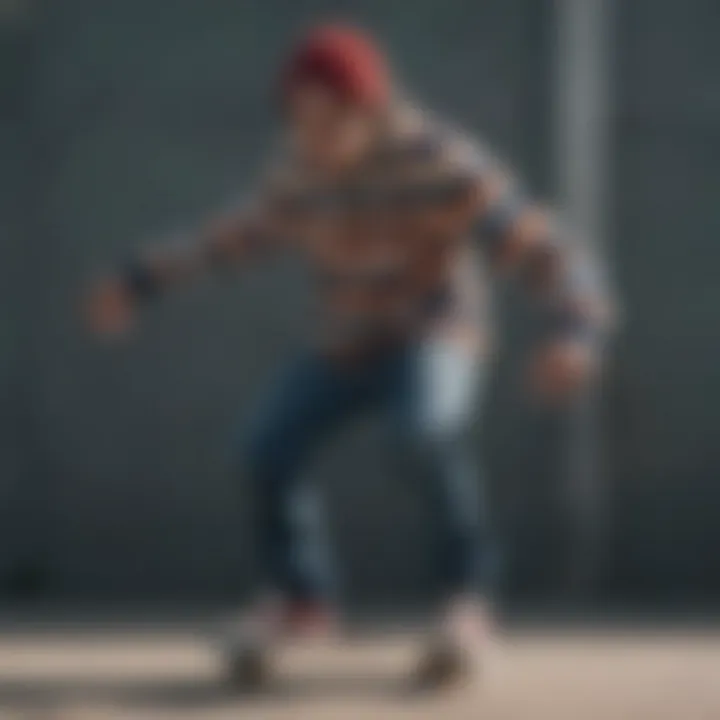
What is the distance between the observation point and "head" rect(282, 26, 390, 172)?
4.44 metres

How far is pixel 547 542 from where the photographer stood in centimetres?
589

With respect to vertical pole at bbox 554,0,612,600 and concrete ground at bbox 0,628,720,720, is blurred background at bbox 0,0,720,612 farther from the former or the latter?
concrete ground at bbox 0,628,720,720

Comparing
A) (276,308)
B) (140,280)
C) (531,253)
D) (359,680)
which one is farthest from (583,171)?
(359,680)

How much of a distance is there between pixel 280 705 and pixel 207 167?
6.36 feet

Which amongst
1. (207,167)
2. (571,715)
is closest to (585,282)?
(571,715)

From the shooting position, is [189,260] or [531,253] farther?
[189,260]

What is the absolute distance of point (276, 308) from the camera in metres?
5.92

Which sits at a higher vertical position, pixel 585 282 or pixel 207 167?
pixel 207 167

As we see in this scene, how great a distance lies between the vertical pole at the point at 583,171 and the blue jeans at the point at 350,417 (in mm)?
1245

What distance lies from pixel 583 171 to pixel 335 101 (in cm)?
154

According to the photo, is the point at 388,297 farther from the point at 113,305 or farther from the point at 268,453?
the point at 113,305

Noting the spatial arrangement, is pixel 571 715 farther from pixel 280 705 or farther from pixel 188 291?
pixel 188 291

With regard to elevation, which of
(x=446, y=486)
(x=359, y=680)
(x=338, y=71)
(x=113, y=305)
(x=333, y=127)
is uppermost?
(x=338, y=71)

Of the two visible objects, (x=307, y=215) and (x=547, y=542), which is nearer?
(x=307, y=215)
